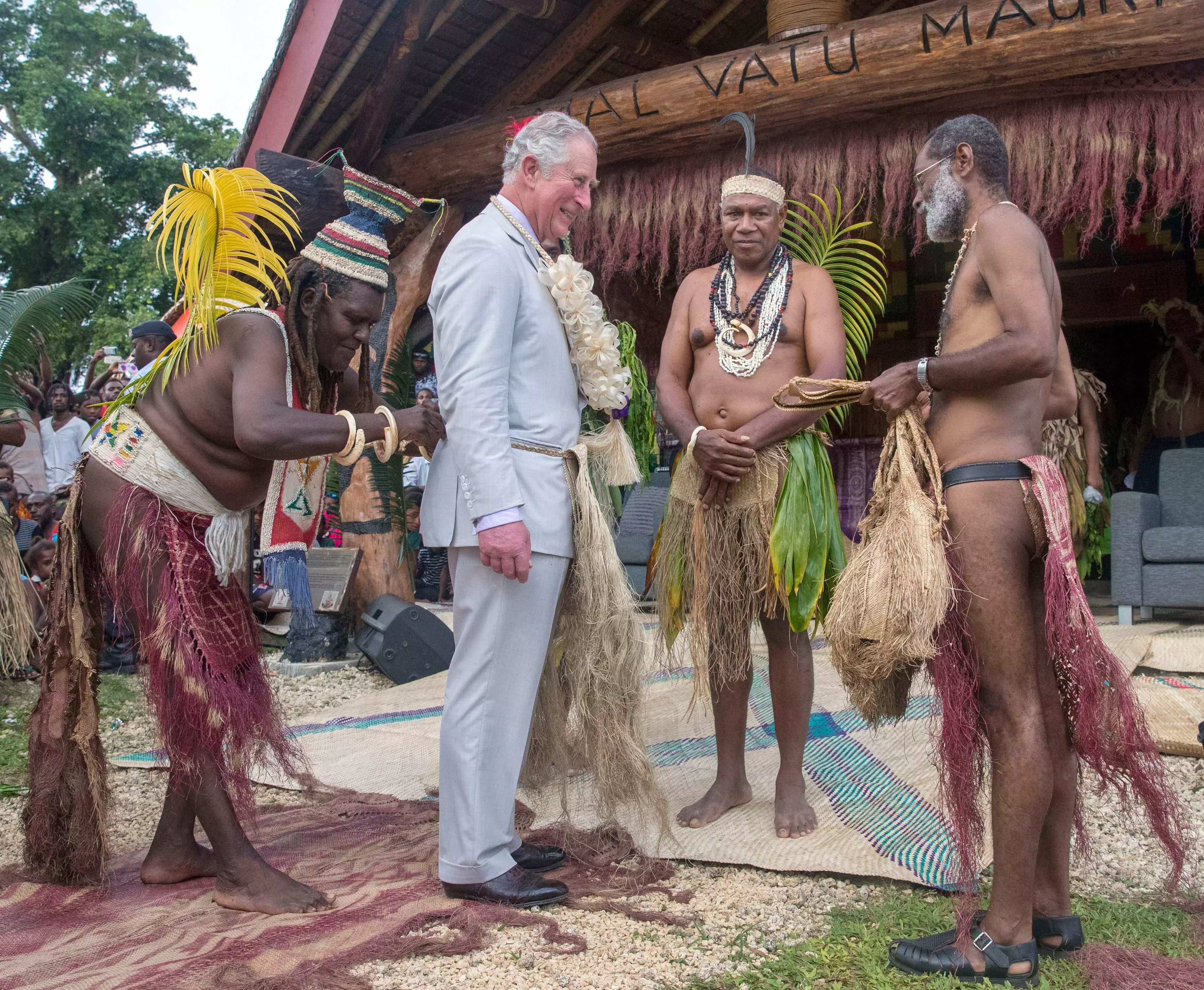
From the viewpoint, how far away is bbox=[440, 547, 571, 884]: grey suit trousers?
2.62 meters

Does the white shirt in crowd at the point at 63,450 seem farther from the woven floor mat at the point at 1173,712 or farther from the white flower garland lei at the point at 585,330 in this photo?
the woven floor mat at the point at 1173,712

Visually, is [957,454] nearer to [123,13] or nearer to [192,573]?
[192,573]

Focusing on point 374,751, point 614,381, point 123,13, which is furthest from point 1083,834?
point 123,13

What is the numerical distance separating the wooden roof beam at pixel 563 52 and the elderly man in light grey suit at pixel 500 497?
3898 mm

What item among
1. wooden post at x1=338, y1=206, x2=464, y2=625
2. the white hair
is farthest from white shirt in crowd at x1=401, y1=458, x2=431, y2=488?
the white hair

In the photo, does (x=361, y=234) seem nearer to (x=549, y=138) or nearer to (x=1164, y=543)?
(x=549, y=138)

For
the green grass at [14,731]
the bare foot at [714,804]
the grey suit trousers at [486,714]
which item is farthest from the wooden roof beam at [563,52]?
the bare foot at [714,804]

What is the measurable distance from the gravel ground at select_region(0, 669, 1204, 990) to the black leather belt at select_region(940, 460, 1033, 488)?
1.09m

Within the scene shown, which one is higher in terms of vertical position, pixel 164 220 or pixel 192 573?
pixel 164 220

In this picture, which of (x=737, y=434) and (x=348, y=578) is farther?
(x=348, y=578)

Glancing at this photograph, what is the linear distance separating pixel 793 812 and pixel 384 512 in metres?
3.82

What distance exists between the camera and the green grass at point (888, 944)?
2.12 metres

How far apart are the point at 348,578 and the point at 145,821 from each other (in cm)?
277

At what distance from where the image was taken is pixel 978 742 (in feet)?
7.34
